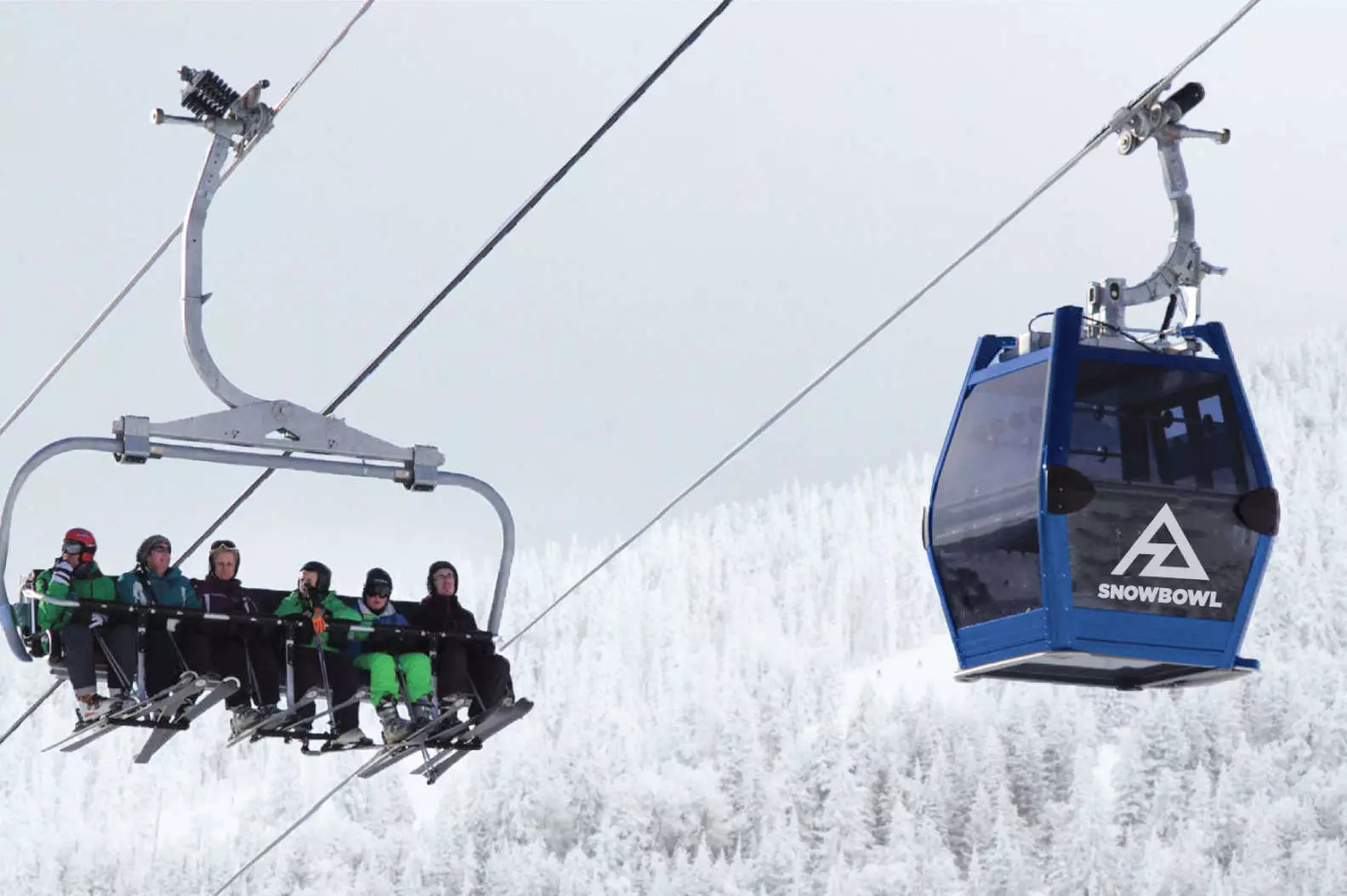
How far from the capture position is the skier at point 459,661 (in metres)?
16.0

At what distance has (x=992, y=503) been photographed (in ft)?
44.7

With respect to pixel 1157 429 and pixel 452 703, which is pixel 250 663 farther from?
pixel 1157 429

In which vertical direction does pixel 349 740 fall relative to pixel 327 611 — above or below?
below

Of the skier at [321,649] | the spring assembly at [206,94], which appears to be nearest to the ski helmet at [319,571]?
the skier at [321,649]

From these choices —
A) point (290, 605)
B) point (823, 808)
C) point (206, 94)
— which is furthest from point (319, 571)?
point (823, 808)

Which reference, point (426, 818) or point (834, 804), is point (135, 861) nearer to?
point (426, 818)

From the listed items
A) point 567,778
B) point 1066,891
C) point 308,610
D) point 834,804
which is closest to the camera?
point 308,610

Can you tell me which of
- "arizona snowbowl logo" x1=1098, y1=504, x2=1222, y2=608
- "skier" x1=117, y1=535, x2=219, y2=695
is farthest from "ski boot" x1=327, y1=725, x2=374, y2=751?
"arizona snowbowl logo" x1=1098, y1=504, x2=1222, y2=608

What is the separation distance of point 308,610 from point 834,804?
153 m

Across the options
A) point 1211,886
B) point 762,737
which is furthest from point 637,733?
point 1211,886

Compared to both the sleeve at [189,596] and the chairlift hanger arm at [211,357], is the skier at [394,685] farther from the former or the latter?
the chairlift hanger arm at [211,357]

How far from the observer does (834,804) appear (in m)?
167

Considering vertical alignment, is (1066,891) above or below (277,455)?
above

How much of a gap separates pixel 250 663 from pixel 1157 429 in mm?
5692
